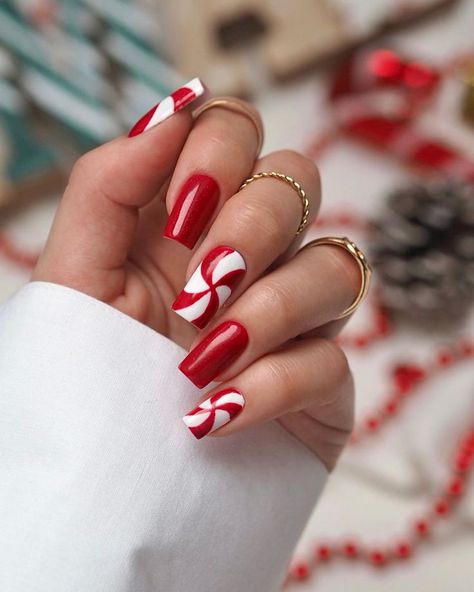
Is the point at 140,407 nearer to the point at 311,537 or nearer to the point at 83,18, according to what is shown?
the point at 311,537

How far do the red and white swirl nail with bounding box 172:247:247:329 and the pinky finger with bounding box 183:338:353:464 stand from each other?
1.3 inches

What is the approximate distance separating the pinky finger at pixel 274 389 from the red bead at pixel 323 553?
0.22 meters

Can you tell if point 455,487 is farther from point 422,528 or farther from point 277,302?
point 277,302

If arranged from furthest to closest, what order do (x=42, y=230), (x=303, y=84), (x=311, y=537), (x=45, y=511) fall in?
(x=303, y=84)
(x=42, y=230)
(x=311, y=537)
(x=45, y=511)

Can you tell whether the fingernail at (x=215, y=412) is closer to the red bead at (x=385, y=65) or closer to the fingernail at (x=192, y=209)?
the fingernail at (x=192, y=209)

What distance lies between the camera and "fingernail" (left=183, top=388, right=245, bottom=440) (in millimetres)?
318

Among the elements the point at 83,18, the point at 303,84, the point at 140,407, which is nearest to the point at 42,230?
the point at 83,18

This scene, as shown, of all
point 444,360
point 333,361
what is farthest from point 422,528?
point 333,361

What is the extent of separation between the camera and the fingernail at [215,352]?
32cm

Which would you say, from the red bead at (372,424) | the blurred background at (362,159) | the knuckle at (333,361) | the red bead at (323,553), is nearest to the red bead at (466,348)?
the blurred background at (362,159)

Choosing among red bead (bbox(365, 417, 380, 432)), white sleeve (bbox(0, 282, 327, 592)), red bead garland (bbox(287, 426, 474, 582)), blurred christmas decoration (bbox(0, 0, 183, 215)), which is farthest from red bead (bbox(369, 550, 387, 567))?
blurred christmas decoration (bbox(0, 0, 183, 215))

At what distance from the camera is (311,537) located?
0.56 metres

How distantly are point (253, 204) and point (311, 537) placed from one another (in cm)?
32

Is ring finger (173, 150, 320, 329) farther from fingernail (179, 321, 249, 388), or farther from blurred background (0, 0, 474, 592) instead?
blurred background (0, 0, 474, 592)
